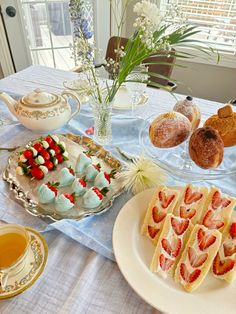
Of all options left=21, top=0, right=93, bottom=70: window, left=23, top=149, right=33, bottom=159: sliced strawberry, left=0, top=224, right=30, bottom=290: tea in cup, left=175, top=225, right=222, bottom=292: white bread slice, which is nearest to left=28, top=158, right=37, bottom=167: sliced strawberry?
left=23, top=149, right=33, bottom=159: sliced strawberry

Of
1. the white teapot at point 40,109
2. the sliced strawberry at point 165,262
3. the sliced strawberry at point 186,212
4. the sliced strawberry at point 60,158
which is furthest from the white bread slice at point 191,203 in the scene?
the white teapot at point 40,109

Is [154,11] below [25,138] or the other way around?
the other way around

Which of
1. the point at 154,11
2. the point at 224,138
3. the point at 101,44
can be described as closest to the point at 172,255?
the point at 224,138

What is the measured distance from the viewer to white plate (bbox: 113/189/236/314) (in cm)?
42

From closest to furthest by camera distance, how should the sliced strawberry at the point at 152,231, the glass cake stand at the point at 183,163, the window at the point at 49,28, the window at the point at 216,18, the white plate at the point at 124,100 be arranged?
1. the sliced strawberry at the point at 152,231
2. the glass cake stand at the point at 183,163
3. the white plate at the point at 124,100
4. the window at the point at 216,18
5. the window at the point at 49,28

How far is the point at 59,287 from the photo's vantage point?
47 cm

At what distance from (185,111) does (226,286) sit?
448 millimetres

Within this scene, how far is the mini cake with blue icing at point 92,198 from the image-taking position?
57cm

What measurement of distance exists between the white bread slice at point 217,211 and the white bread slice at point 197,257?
0.11ft

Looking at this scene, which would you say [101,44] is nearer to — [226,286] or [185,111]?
[185,111]

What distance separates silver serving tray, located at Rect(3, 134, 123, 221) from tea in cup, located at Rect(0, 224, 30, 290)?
0.09 metres

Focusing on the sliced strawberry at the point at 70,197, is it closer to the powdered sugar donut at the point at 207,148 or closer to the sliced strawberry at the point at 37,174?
the sliced strawberry at the point at 37,174

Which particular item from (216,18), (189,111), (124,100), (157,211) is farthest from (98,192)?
(216,18)

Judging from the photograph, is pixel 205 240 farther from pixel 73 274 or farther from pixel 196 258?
pixel 73 274
